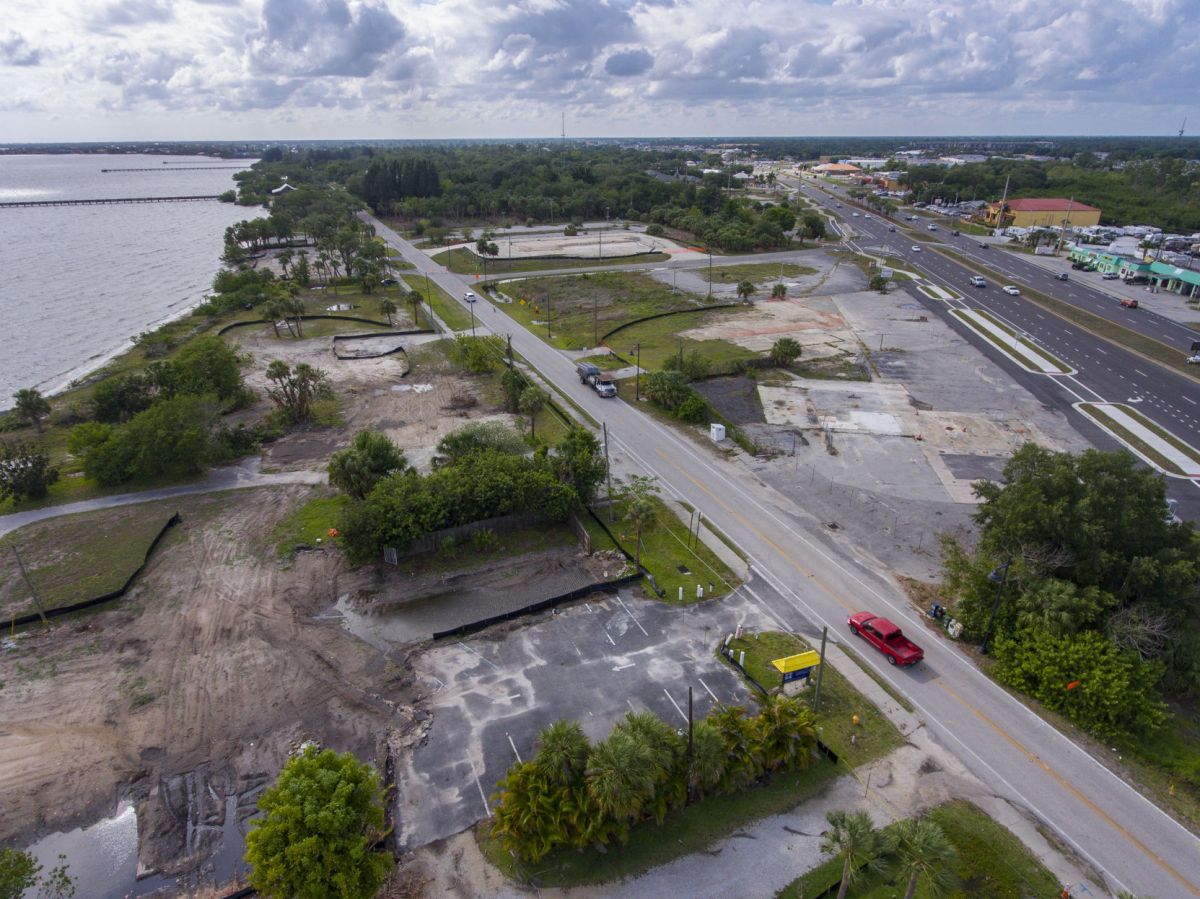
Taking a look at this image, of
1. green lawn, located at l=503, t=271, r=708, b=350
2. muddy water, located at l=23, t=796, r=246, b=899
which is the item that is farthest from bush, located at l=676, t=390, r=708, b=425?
muddy water, located at l=23, t=796, r=246, b=899

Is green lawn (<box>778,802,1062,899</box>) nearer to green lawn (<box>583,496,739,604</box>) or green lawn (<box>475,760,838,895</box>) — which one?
green lawn (<box>475,760,838,895</box>)

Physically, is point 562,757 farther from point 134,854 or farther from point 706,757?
point 134,854

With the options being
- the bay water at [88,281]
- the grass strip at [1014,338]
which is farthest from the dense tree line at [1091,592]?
the bay water at [88,281]

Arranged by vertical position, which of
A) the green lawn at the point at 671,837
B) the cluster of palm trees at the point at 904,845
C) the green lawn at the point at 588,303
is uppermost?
the green lawn at the point at 588,303

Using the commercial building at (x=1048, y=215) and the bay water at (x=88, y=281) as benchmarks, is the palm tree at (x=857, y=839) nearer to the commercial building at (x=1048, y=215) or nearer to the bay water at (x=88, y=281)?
the bay water at (x=88, y=281)

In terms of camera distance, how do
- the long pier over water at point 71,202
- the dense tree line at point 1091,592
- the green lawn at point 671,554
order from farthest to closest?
the long pier over water at point 71,202 → the green lawn at point 671,554 → the dense tree line at point 1091,592

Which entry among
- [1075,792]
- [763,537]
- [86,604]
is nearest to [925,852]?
[1075,792]
